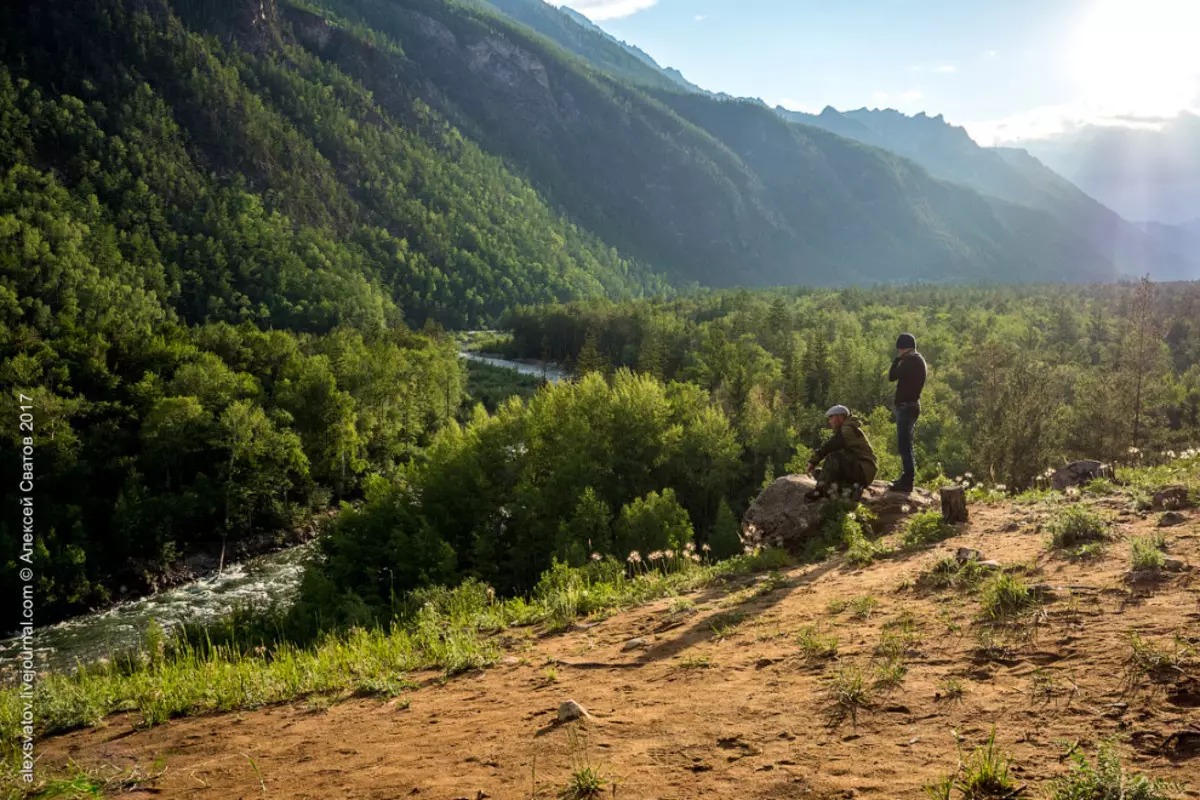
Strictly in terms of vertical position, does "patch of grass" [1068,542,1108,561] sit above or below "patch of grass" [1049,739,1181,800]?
below

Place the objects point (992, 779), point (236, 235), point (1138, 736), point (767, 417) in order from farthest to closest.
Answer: point (236, 235) < point (767, 417) < point (1138, 736) < point (992, 779)

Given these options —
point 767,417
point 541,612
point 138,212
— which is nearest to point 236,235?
point 138,212

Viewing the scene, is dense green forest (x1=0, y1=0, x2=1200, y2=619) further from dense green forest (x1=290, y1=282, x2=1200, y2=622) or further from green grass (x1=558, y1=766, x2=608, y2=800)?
green grass (x1=558, y1=766, x2=608, y2=800)

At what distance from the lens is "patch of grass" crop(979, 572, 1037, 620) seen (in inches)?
264

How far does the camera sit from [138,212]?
138250mm

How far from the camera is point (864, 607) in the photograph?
7801 mm

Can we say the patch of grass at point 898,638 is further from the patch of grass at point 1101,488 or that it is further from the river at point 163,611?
the river at point 163,611

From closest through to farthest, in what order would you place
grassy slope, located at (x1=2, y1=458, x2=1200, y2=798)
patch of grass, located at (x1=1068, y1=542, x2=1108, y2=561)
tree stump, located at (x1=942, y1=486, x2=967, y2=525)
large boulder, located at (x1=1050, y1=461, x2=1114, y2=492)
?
1. grassy slope, located at (x1=2, y1=458, x2=1200, y2=798)
2. patch of grass, located at (x1=1068, y1=542, x2=1108, y2=561)
3. tree stump, located at (x1=942, y1=486, x2=967, y2=525)
4. large boulder, located at (x1=1050, y1=461, x2=1114, y2=492)

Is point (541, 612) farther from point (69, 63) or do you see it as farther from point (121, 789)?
point (69, 63)

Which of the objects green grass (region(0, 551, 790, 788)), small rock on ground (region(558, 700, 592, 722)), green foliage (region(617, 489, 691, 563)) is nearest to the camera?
small rock on ground (region(558, 700, 592, 722))

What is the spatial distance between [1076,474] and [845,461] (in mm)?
7278

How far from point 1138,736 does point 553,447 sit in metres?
37.7

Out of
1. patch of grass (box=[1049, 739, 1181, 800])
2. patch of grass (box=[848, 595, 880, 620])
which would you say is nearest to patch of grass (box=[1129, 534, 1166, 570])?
patch of grass (box=[848, 595, 880, 620])

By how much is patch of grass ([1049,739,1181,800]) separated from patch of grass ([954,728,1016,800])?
0.74 ft
